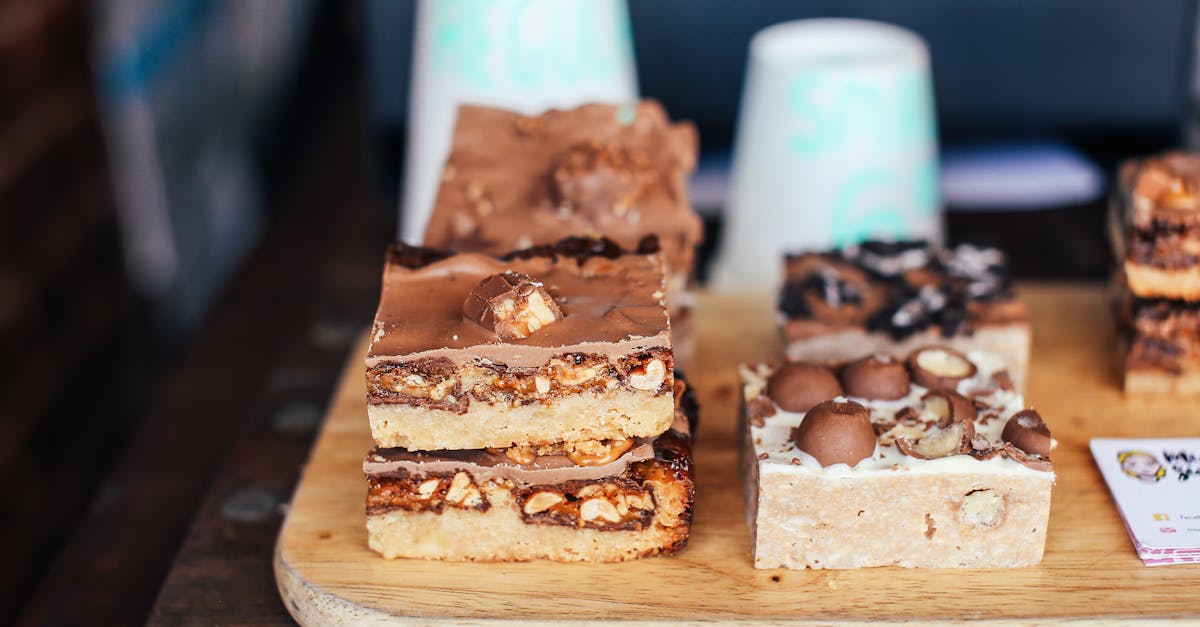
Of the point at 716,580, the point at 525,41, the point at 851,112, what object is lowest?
the point at 716,580

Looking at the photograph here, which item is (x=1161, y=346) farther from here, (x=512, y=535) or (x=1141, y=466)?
(x=512, y=535)

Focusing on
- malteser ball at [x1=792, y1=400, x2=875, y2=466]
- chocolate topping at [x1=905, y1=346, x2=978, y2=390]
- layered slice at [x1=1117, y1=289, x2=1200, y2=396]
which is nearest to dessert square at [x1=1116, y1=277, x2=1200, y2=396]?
layered slice at [x1=1117, y1=289, x2=1200, y2=396]

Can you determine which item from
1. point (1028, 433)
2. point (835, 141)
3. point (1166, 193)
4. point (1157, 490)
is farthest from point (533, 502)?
point (1166, 193)

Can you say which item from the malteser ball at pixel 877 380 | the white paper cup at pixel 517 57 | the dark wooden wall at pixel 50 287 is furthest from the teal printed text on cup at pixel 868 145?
the dark wooden wall at pixel 50 287

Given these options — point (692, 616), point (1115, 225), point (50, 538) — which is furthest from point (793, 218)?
point (50, 538)

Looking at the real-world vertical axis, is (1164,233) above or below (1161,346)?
above

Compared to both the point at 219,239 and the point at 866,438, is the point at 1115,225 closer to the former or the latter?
the point at 866,438

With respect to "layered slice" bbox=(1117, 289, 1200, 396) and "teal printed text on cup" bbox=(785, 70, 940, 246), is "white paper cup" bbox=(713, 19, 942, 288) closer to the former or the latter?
"teal printed text on cup" bbox=(785, 70, 940, 246)
